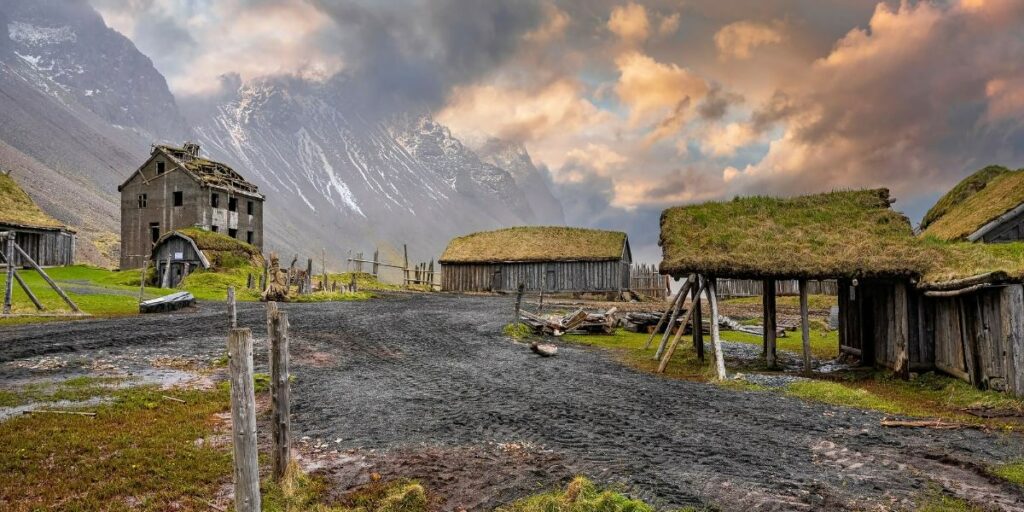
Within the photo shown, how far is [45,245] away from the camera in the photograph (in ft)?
127

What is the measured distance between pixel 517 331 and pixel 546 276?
79.2ft

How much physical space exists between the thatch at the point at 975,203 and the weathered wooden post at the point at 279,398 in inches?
949

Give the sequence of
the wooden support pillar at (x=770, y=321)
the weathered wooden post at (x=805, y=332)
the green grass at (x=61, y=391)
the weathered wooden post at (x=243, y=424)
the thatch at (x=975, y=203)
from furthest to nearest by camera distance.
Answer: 1. the thatch at (x=975, y=203)
2. the wooden support pillar at (x=770, y=321)
3. the weathered wooden post at (x=805, y=332)
4. the green grass at (x=61, y=391)
5. the weathered wooden post at (x=243, y=424)

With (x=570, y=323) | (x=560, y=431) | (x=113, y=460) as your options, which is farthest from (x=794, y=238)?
(x=113, y=460)

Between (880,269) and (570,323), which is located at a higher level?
(880,269)

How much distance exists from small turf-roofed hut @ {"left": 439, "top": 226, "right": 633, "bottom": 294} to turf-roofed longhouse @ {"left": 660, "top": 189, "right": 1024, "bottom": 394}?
26.5m

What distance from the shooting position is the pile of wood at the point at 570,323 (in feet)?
78.2

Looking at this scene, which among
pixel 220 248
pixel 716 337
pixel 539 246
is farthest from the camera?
pixel 539 246

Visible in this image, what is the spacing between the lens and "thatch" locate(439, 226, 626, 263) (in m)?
46.1

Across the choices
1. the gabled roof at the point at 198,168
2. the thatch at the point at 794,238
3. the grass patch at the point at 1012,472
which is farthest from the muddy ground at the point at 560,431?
the gabled roof at the point at 198,168

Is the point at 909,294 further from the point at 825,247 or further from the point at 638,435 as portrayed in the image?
the point at 638,435

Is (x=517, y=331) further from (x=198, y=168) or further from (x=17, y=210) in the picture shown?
(x=198, y=168)

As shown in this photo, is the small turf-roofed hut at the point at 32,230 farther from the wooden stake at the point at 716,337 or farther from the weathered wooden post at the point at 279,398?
the wooden stake at the point at 716,337

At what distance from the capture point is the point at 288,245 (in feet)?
520
